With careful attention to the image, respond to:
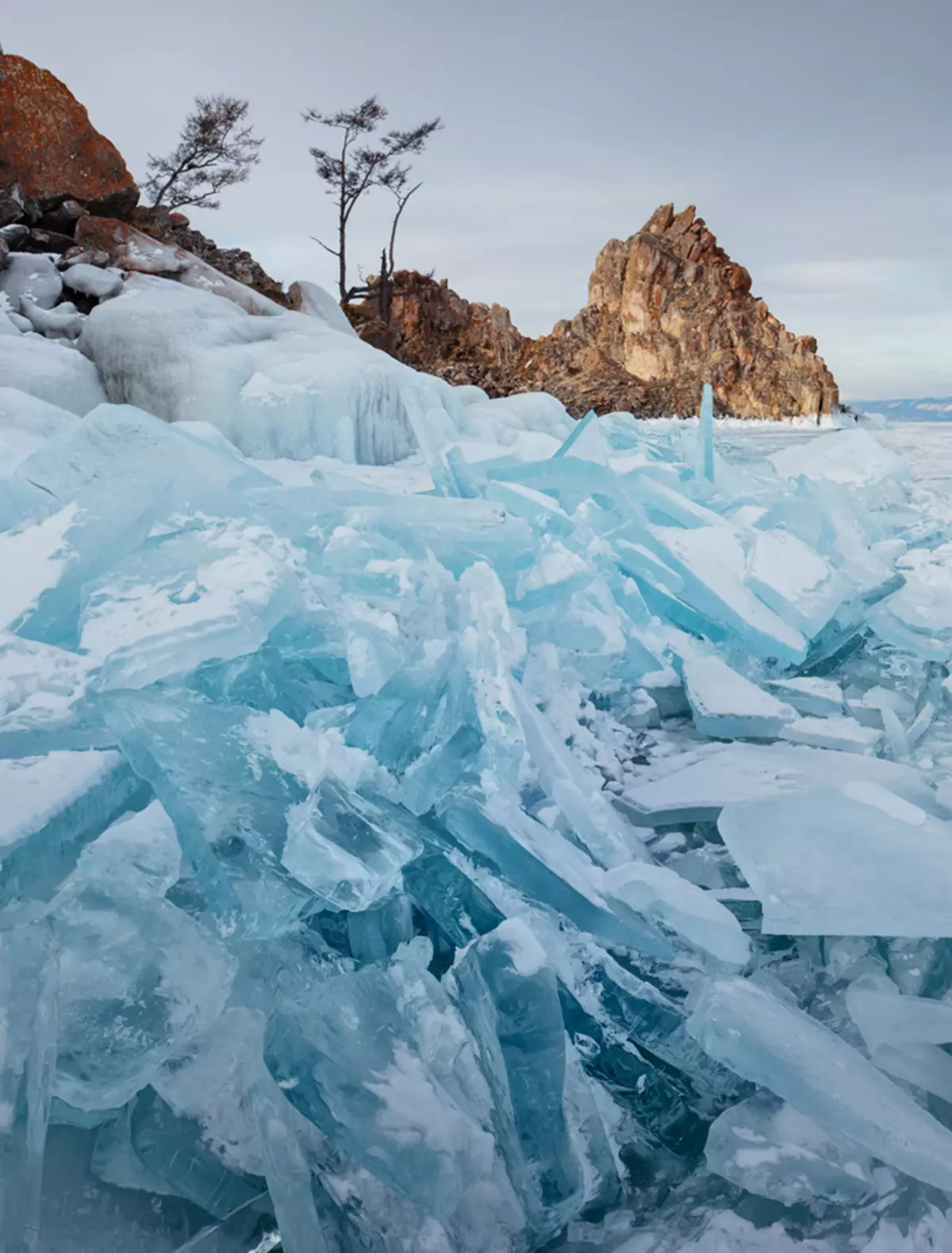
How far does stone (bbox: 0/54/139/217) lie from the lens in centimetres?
680

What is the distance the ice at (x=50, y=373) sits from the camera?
13.0ft

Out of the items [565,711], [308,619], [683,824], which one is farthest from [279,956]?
[565,711]

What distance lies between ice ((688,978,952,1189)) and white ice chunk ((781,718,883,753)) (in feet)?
2.48

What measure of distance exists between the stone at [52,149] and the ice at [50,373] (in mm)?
3487

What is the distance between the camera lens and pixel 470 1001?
0.75m

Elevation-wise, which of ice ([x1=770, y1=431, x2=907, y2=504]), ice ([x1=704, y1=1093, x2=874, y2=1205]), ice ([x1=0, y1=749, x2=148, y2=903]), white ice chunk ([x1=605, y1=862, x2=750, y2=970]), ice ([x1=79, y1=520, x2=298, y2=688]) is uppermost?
ice ([x1=770, y1=431, x2=907, y2=504])

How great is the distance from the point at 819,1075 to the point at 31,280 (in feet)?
21.5

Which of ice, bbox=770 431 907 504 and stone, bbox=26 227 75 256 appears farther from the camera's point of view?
stone, bbox=26 227 75 256

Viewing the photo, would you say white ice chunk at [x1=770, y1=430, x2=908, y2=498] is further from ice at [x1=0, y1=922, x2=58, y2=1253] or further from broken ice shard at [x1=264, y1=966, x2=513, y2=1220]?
ice at [x1=0, y1=922, x2=58, y2=1253]

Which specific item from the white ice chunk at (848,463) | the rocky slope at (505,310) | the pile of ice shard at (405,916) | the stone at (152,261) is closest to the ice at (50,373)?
the rocky slope at (505,310)

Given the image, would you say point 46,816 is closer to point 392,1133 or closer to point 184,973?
point 184,973

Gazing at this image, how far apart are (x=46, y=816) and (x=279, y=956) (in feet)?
0.95

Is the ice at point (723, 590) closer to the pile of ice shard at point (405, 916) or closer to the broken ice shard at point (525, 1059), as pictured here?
the pile of ice shard at point (405, 916)

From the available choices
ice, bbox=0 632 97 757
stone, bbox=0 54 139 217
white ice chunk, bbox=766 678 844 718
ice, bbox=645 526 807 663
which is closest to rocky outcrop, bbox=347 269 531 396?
stone, bbox=0 54 139 217
